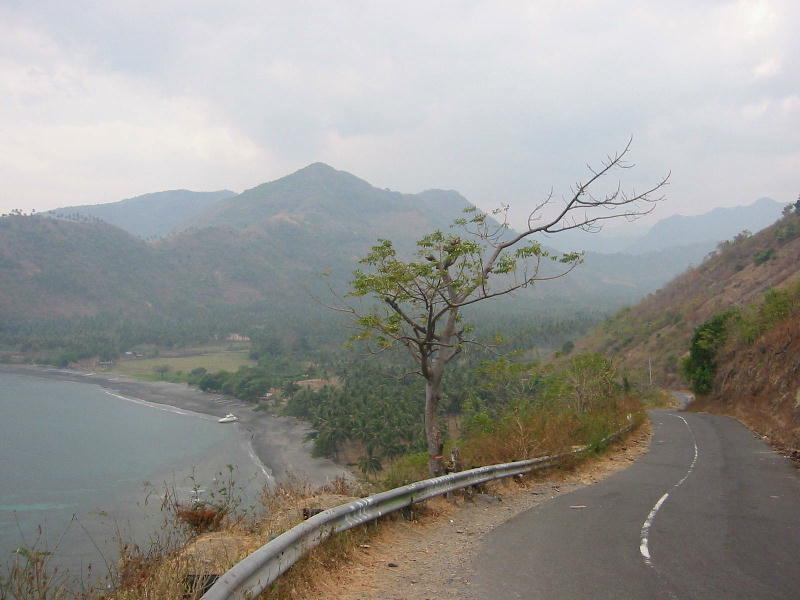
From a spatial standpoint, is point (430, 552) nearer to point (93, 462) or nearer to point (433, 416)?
point (433, 416)

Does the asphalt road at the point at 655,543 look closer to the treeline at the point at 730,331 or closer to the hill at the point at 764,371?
the hill at the point at 764,371

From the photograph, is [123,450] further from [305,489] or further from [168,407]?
[305,489]

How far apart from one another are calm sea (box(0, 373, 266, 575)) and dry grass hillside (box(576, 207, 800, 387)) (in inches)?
1685

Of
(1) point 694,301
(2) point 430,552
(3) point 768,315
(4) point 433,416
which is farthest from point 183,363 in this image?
(2) point 430,552

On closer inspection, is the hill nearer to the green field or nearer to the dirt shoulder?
the dirt shoulder

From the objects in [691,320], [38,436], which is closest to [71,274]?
[38,436]

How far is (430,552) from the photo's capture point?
20.2 feet

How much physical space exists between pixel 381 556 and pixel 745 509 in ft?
18.2

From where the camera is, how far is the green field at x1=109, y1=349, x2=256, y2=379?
104 meters

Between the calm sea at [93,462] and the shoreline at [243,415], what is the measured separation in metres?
1.85

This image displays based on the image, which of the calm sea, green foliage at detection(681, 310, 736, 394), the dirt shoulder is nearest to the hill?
green foliage at detection(681, 310, 736, 394)

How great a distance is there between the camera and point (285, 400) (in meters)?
79.0

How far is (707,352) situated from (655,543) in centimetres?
3346

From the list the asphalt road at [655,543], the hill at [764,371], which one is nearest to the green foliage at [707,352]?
the hill at [764,371]
